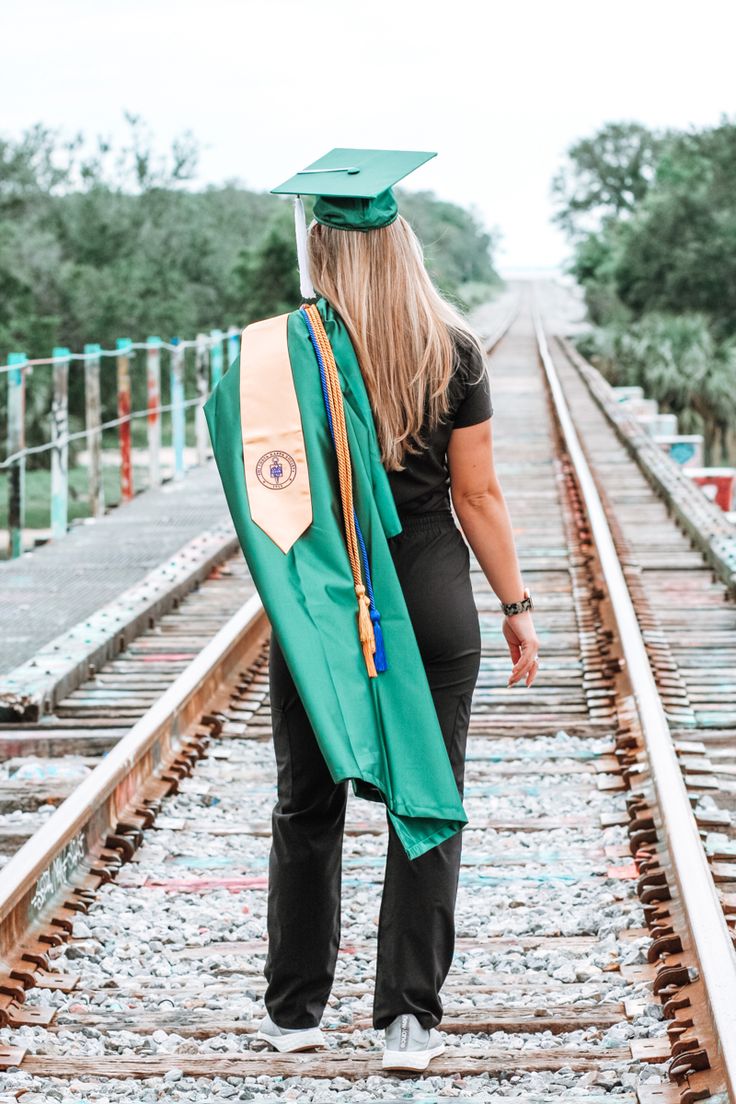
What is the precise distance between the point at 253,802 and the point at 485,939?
1.34 metres

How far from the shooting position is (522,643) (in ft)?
10.8

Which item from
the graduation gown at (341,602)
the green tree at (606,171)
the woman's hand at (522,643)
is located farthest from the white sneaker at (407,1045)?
the green tree at (606,171)

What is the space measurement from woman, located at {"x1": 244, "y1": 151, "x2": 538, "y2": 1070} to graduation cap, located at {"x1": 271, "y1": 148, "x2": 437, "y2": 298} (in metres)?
0.01

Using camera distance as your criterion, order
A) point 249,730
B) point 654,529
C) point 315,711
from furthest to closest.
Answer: point 654,529 → point 249,730 → point 315,711

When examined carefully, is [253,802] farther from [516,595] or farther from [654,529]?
[654,529]

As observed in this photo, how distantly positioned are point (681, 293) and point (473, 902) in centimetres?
4383

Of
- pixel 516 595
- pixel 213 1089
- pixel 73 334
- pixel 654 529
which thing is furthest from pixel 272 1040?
pixel 73 334

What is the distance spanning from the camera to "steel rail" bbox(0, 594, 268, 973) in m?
3.80

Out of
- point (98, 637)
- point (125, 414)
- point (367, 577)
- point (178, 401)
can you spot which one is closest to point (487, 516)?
point (367, 577)

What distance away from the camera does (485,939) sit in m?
3.98

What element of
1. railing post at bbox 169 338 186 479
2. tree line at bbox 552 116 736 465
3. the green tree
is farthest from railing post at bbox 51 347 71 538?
the green tree

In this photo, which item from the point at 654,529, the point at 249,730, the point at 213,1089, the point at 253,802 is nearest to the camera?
the point at 213,1089

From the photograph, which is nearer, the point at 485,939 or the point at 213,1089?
the point at 213,1089

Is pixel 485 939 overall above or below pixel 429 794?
below
